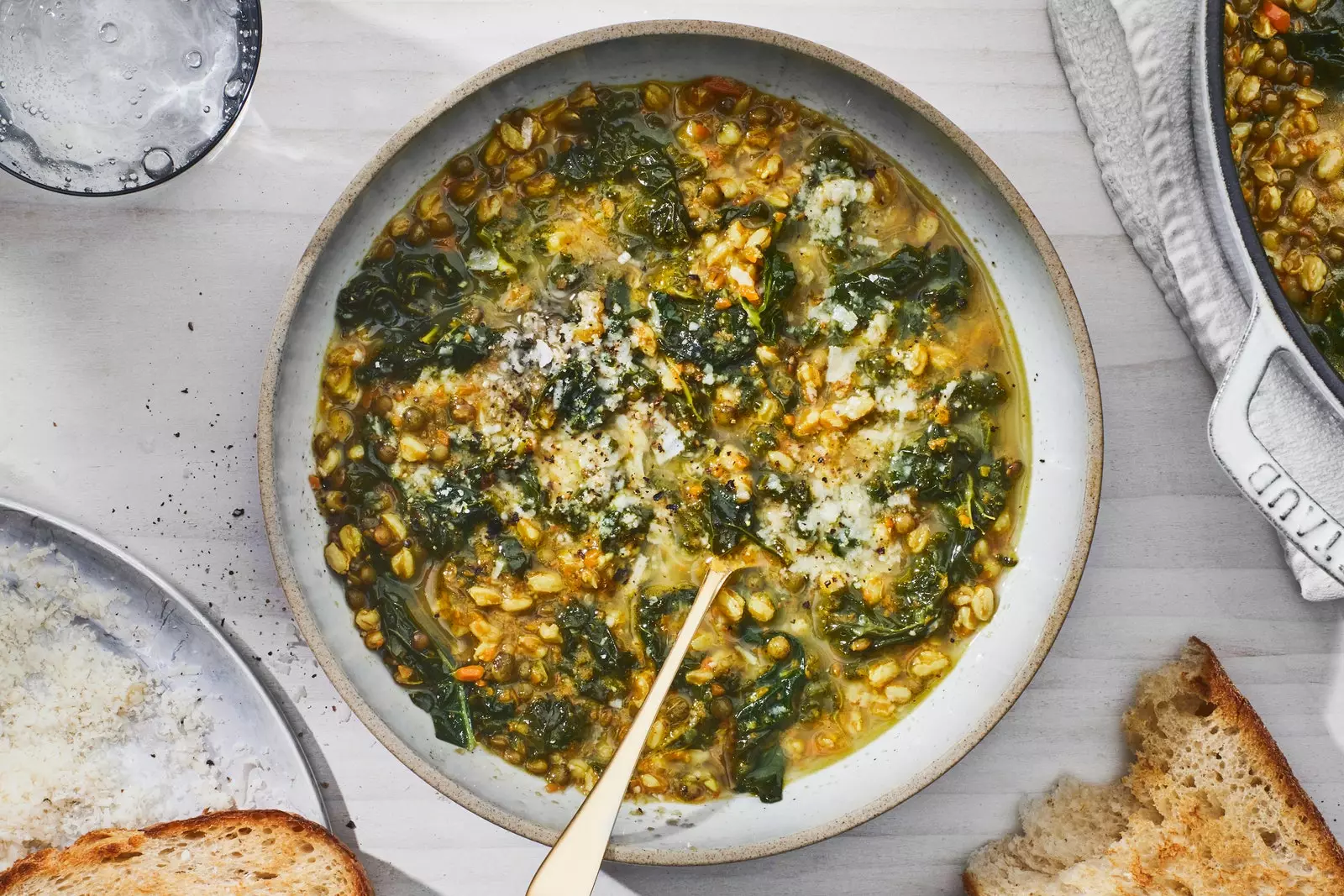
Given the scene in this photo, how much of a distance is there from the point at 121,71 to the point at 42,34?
242 mm

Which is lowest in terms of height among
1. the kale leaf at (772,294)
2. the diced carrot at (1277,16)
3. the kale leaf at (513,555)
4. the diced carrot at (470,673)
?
the diced carrot at (470,673)

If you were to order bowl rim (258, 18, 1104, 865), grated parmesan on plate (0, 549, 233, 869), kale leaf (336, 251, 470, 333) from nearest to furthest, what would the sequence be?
bowl rim (258, 18, 1104, 865) < kale leaf (336, 251, 470, 333) < grated parmesan on plate (0, 549, 233, 869)

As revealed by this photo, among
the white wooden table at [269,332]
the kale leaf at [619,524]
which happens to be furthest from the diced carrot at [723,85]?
the kale leaf at [619,524]

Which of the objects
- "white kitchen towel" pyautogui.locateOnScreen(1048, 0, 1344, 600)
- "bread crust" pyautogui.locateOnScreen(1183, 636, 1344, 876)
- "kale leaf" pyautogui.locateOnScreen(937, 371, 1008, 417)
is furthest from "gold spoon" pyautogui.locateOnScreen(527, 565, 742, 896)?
"white kitchen towel" pyautogui.locateOnScreen(1048, 0, 1344, 600)

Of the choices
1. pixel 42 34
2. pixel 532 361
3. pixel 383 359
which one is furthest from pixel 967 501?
pixel 42 34

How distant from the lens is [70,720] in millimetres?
3084

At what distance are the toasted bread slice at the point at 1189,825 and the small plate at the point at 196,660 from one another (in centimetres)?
219

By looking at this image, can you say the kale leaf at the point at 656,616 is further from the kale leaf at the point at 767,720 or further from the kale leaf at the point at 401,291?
the kale leaf at the point at 401,291

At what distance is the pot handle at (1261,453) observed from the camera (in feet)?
8.32

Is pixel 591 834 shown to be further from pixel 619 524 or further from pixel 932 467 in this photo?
pixel 932 467

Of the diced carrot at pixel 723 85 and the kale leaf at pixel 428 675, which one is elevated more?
the diced carrot at pixel 723 85

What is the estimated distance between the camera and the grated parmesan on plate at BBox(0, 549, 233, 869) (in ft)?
10.1

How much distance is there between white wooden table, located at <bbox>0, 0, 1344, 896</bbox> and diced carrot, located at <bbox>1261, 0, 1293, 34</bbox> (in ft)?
1.86

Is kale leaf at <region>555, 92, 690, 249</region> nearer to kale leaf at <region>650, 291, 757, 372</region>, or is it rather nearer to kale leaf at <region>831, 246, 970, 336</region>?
kale leaf at <region>650, 291, 757, 372</region>
